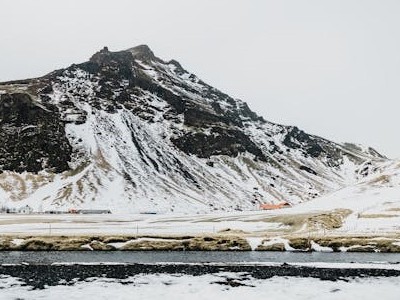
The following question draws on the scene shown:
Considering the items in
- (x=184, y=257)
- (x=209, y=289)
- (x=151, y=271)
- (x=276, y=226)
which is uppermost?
(x=209, y=289)

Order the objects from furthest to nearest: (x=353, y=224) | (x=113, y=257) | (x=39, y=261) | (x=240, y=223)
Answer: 1. (x=240, y=223)
2. (x=353, y=224)
3. (x=113, y=257)
4. (x=39, y=261)

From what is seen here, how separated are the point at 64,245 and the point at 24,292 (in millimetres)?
47484

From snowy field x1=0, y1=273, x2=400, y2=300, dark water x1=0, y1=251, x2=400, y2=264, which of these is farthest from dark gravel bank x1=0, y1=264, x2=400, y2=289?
dark water x1=0, y1=251, x2=400, y2=264

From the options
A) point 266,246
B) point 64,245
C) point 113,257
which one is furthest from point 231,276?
point 64,245

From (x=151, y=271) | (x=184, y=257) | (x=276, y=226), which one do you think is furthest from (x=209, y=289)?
(x=276, y=226)

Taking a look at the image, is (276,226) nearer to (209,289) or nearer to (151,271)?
(151,271)

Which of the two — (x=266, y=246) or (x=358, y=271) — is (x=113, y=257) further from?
(x=358, y=271)

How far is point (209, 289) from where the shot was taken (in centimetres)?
4703

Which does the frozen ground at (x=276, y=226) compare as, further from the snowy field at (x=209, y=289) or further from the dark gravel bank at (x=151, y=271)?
the snowy field at (x=209, y=289)

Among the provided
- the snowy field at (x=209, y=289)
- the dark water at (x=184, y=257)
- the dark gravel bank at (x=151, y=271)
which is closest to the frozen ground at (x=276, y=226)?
the dark water at (x=184, y=257)

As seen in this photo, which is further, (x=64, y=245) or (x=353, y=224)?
(x=353, y=224)

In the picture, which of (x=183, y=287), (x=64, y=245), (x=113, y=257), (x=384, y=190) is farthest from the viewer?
(x=384, y=190)

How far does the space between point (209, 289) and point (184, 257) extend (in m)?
33.7

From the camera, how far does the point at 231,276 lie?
56.1m
